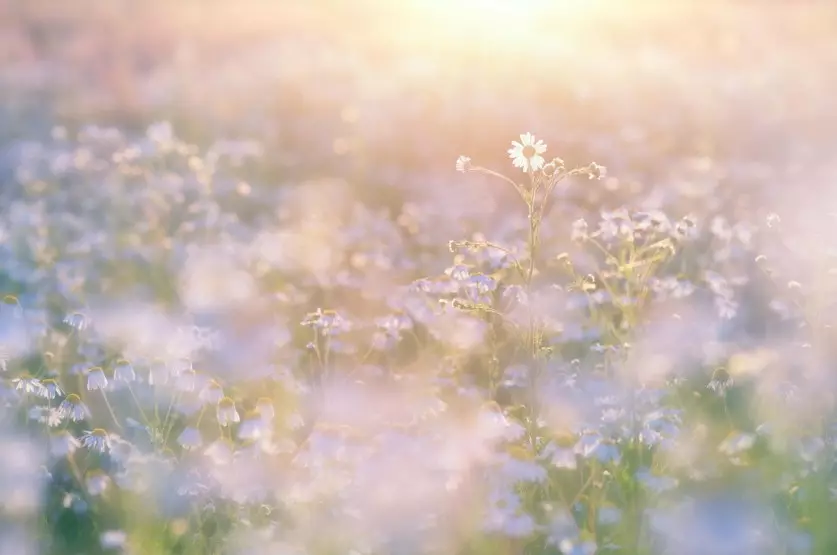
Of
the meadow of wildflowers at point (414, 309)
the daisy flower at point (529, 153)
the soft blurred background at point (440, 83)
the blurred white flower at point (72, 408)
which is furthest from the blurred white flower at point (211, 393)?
the soft blurred background at point (440, 83)

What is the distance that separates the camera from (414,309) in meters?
3.62

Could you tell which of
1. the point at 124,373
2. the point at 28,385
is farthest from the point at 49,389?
the point at 124,373

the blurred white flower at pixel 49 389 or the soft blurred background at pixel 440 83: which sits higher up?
the soft blurred background at pixel 440 83

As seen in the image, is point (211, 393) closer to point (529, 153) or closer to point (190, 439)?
point (190, 439)

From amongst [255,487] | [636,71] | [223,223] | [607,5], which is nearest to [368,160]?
[223,223]

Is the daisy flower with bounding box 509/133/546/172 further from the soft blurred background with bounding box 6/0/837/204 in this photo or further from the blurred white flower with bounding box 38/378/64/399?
the soft blurred background with bounding box 6/0/837/204

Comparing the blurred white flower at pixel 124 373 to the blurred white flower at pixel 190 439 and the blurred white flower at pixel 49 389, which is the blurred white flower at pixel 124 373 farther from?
the blurred white flower at pixel 190 439

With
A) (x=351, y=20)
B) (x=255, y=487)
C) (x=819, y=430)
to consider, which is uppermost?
(x=351, y=20)

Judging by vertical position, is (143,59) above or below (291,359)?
above

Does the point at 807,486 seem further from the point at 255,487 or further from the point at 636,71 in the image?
the point at 636,71

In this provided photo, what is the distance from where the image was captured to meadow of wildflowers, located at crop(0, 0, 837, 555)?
2.67 meters

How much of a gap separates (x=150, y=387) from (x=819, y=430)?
2.05 meters

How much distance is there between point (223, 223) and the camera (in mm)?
4918

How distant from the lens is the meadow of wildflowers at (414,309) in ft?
A: 8.75
